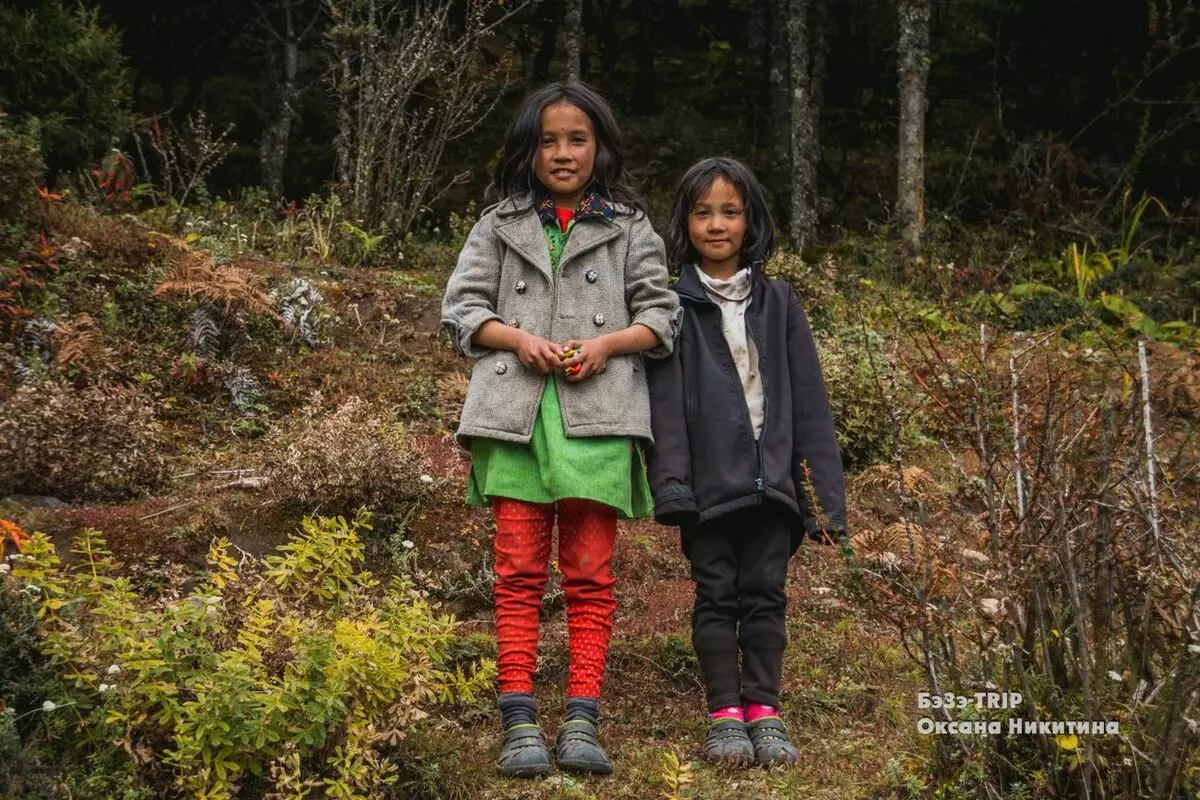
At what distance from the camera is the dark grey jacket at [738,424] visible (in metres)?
3.95

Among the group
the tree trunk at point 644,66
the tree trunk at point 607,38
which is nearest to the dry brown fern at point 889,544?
the tree trunk at point 644,66

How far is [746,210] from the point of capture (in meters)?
4.25

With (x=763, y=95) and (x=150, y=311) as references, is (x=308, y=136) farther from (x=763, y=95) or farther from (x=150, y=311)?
(x=150, y=311)

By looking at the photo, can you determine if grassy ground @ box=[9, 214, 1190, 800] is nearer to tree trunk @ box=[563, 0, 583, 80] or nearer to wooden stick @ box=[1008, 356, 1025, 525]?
wooden stick @ box=[1008, 356, 1025, 525]

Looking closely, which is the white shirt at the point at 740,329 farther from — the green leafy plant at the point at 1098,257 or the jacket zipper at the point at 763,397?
the green leafy plant at the point at 1098,257

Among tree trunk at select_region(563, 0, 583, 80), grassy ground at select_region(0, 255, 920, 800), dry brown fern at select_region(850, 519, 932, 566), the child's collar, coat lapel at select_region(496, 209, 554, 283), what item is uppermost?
tree trunk at select_region(563, 0, 583, 80)

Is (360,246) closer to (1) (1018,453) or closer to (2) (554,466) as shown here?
(2) (554,466)

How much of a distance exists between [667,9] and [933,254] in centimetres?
814

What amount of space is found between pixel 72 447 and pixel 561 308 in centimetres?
288

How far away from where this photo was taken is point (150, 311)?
24.1 feet

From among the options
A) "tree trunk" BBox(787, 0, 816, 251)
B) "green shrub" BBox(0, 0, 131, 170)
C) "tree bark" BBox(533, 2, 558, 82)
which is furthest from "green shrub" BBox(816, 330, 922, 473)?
"tree bark" BBox(533, 2, 558, 82)

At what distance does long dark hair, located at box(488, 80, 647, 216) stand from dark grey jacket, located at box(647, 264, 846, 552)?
408 millimetres

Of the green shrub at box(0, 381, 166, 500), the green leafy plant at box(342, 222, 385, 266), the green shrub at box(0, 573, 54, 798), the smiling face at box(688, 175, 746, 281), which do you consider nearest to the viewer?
the green shrub at box(0, 573, 54, 798)

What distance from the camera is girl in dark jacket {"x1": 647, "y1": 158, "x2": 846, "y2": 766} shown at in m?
3.95
